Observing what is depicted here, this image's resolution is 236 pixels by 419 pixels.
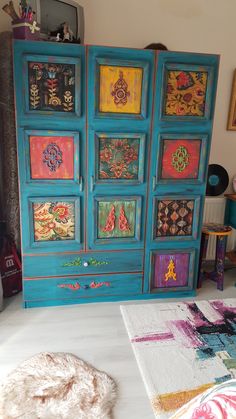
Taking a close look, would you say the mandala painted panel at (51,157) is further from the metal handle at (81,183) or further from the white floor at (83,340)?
the white floor at (83,340)

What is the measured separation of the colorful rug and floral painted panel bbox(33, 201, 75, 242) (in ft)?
2.45

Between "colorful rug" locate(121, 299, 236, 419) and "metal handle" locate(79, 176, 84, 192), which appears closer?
"colorful rug" locate(121, 299, 236, 419)

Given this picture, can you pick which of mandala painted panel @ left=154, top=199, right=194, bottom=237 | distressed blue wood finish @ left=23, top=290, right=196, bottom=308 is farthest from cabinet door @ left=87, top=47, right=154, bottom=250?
distressed blue wood finish @ left=23, top=290, right=196, bottom=308

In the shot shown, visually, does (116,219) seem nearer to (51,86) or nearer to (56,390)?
(51,86)

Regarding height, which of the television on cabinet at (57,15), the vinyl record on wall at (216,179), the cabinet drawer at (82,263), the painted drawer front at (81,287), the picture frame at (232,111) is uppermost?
the television on cabinet at (57,15)

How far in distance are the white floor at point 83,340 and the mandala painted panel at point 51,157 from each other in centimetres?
101

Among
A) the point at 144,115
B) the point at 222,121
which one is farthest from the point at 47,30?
the point at 222,121

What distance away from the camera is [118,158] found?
7.59ft

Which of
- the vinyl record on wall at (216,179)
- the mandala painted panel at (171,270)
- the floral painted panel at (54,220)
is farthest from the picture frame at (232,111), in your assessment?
the floral painted panel at (54,220)

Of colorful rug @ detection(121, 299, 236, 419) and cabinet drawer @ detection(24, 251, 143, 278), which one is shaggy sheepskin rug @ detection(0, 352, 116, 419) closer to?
colorful rug @ detection(121, 299, 236, 419)

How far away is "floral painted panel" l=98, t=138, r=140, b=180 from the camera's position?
2285 millimetres

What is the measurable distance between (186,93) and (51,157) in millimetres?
1045

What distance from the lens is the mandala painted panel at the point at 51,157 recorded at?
2.20 m

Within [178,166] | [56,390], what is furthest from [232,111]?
[56,390]
